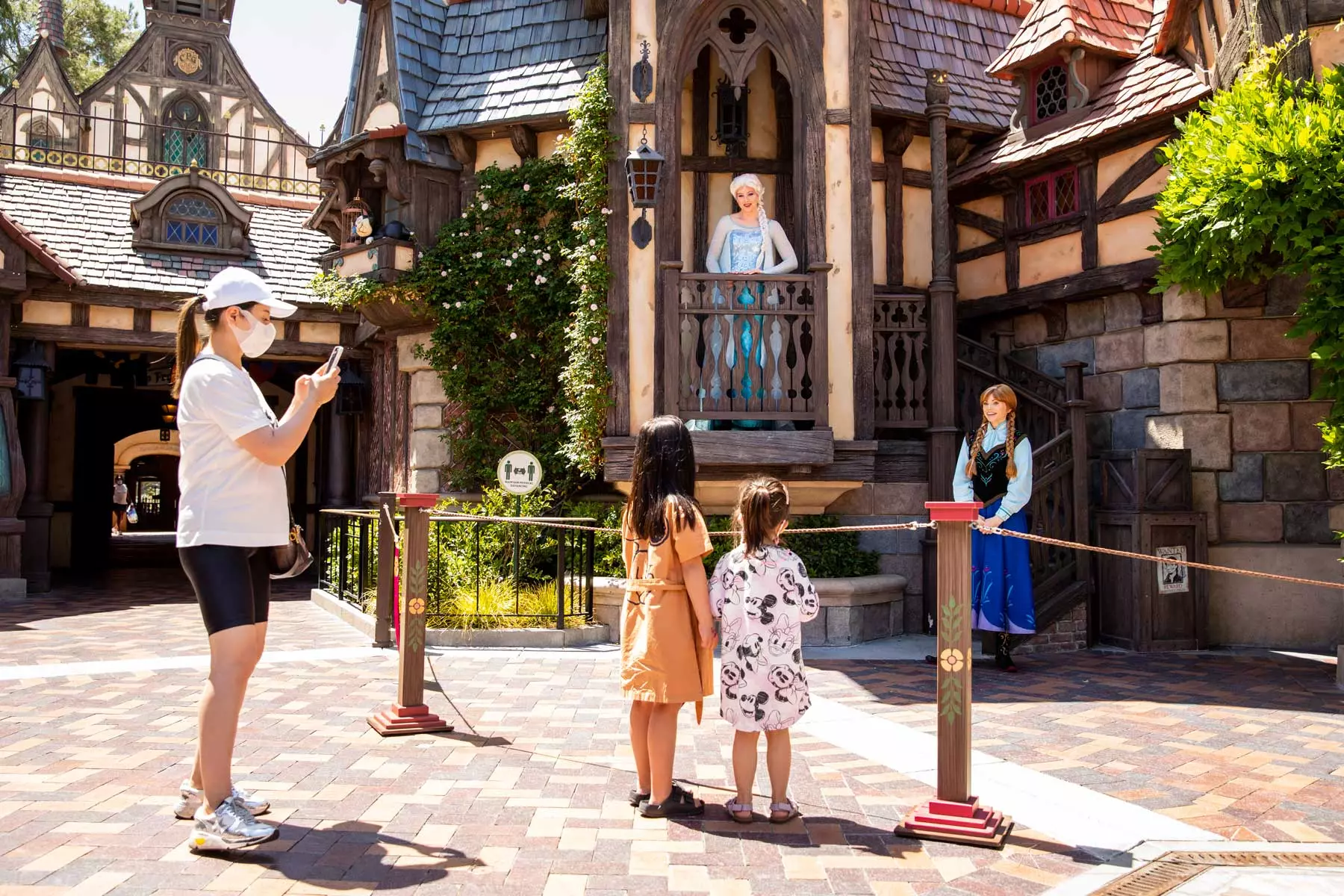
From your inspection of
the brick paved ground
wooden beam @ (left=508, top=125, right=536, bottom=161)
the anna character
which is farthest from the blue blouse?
wooden beam @ (left=508, top=125, right=536, bottom=161)

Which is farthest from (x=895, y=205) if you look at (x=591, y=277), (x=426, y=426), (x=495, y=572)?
(x=426, y=426)

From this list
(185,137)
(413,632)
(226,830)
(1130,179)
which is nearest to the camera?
(226,830)

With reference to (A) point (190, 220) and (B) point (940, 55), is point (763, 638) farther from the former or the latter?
(A) point (190, 220)

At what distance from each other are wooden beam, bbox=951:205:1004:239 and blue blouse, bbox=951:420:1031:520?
4.13 m

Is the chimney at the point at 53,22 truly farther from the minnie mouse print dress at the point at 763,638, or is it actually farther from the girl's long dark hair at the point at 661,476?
the minnie mouse print dress at the point at 763,638

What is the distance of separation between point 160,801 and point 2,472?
1048 cm

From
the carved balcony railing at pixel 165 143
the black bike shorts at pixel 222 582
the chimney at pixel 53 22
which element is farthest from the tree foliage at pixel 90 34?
the black bike shorts at pixel 222 582

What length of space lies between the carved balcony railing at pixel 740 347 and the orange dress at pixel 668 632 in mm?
4525

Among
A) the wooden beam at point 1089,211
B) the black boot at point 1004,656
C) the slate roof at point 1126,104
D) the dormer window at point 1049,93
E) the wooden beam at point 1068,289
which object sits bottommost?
the black boot at point 1004,656

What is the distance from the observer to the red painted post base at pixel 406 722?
→ 5.36 metres

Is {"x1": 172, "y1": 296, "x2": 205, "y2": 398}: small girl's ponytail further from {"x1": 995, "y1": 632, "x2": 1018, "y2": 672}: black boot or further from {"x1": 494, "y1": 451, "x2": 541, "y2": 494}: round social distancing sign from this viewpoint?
{"x1": 995, "y1": 632, "x2": 1018, "y2": 672}: black boot

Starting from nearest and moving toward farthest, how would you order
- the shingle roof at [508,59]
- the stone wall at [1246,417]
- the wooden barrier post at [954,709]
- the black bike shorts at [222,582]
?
1. the black bike shorts at [222,582]
2. the wooden barrier post at [954,709]
3. the stone wall at [1246,417]
4. the shingle roof at [508,59]

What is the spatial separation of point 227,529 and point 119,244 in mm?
13365

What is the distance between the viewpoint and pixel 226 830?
11.7 feet
